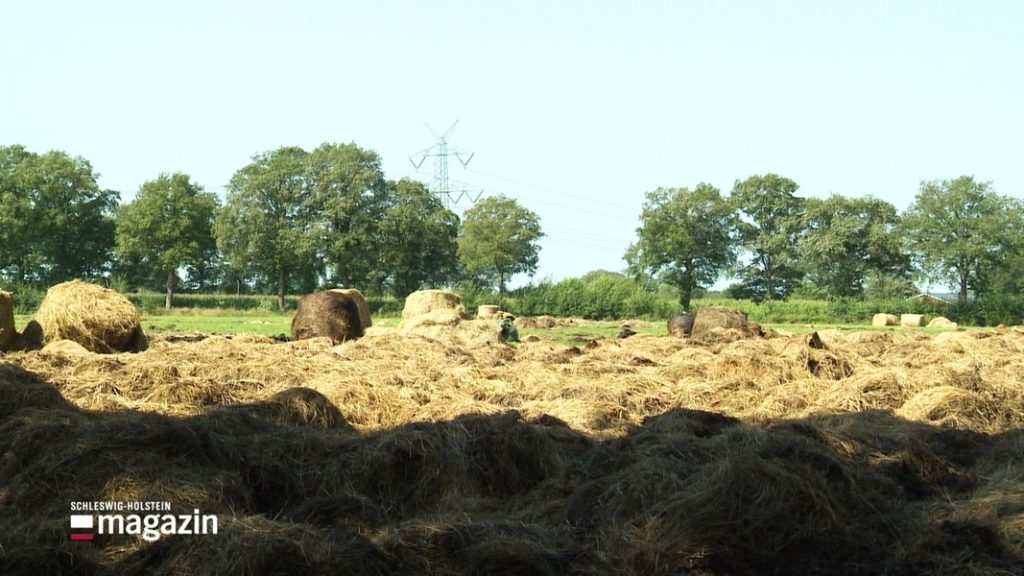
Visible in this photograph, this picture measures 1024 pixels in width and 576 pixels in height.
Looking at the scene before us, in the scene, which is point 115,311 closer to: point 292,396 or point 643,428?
point 292,396

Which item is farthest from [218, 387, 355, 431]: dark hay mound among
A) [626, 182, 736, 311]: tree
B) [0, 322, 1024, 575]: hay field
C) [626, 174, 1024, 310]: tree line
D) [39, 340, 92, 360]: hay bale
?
[626, 182, 736, 311]: tree

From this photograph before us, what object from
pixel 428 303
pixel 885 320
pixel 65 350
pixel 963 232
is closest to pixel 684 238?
pixel 963 232

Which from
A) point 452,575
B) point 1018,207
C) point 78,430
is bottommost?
point 452,575

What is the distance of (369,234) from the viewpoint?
266 feet

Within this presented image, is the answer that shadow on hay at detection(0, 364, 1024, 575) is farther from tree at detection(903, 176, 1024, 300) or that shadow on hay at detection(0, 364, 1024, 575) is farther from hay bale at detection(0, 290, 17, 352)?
tree at detection(903, 176, 1024, 300)

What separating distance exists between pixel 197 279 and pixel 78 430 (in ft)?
304

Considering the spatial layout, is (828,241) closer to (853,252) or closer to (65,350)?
(853,252)

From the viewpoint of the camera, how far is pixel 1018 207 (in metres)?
80.5

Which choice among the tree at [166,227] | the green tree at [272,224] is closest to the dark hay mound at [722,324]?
the green tree at [272,224]

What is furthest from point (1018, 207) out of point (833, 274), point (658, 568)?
point (658, 568)

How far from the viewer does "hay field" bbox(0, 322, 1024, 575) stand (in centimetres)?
649

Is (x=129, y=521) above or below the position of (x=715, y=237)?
below

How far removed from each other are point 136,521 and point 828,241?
7978 centimetres

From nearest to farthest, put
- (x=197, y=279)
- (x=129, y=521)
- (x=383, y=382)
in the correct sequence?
1. (x=129, y=521)
2. (x=383, y=382)
3. (x=197, y=279)
